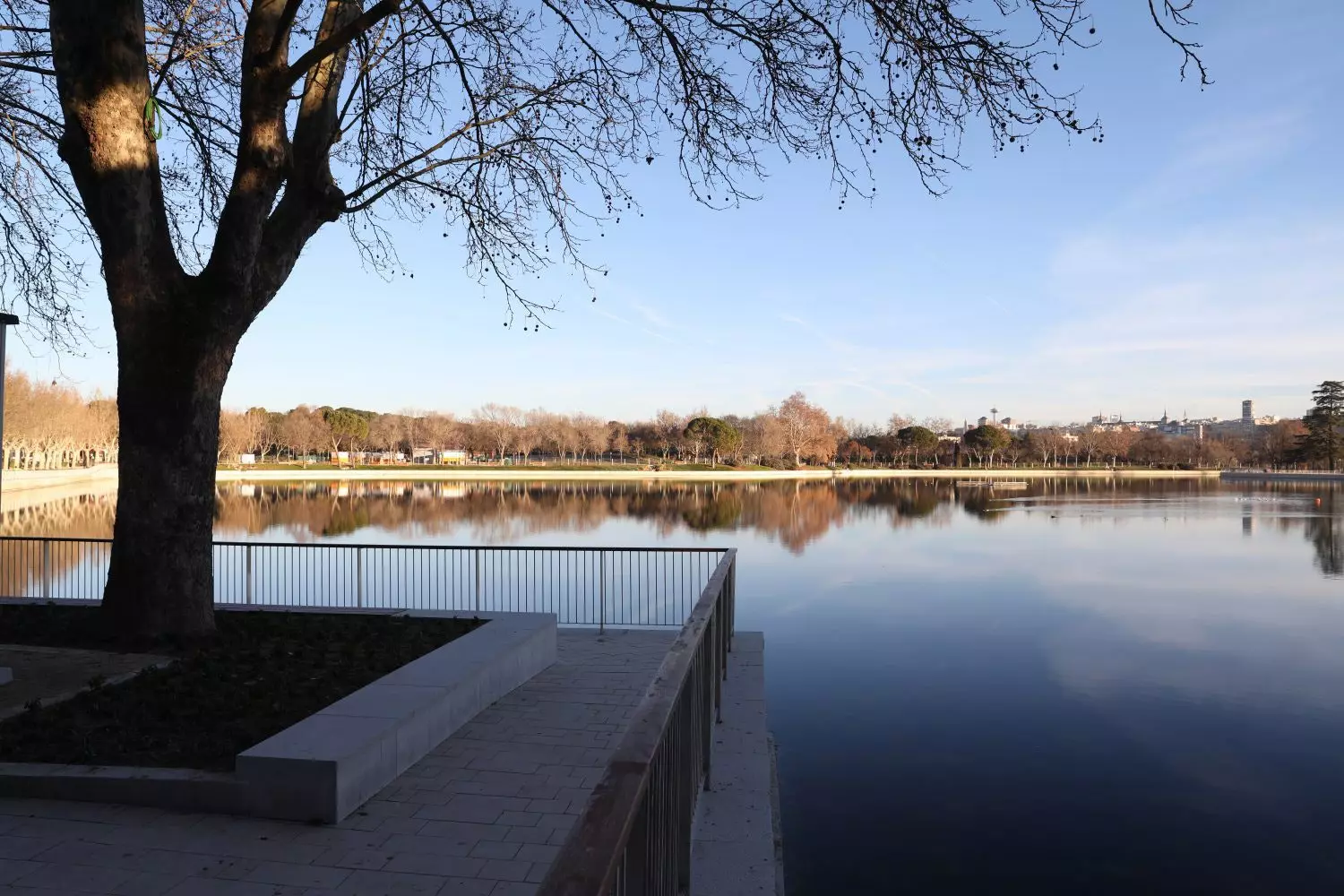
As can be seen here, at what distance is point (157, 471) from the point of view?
7.68 metres

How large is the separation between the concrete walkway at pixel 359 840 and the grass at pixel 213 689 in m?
0.47

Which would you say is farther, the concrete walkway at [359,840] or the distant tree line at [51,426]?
the distant tree line at [51,426]

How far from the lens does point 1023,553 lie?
25.0m

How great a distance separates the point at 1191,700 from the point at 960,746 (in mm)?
3663

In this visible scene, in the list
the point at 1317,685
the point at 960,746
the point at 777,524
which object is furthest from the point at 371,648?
the point at 777,524

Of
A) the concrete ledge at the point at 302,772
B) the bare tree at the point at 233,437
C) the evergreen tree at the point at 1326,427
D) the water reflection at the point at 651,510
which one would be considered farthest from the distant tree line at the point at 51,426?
the evergreen tree at the point at 1326,427

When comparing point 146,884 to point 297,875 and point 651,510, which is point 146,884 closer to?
point 297,875

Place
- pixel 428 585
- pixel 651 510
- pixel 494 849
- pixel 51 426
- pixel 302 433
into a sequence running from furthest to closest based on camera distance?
pixel 302 433 → pixel 51 426 → pixel 651 510 → pixel 428 585 → pixel 494 849

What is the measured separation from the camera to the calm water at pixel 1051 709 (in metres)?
6.43

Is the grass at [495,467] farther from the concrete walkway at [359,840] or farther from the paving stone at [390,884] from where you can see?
the paving stone at [390,884]

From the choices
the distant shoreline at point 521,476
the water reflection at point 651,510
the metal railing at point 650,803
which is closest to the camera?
the metal railing at point 650,803

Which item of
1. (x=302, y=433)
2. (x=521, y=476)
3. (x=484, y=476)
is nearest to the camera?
(x=521, y=476)

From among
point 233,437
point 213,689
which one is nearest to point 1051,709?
point 213,689

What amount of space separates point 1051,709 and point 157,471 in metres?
9.60
